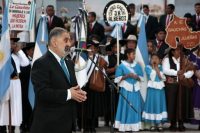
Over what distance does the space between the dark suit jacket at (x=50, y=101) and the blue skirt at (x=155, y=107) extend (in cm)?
512

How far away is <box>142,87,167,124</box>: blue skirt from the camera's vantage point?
10.2 m

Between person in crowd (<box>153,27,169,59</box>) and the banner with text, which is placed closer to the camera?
the banner with text

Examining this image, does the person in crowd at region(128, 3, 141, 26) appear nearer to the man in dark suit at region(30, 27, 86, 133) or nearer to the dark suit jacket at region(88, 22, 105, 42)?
the dark suit jacket at region(88, 22, 105, 42)

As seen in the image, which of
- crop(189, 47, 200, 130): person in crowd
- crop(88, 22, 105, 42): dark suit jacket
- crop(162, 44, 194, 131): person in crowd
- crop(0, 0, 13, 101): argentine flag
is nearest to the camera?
crop(0, 0, 13, 101): argentine flag

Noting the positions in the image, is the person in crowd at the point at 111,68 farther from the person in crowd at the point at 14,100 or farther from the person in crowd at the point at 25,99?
the person in crowd at the point at 14,100

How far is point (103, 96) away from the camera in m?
10.5

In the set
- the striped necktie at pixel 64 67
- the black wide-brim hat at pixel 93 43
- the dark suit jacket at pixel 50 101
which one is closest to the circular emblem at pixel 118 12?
the black wide-brim hat at pixel 93 43

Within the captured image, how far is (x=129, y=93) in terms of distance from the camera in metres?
9.98

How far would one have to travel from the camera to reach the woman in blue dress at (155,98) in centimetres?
1022

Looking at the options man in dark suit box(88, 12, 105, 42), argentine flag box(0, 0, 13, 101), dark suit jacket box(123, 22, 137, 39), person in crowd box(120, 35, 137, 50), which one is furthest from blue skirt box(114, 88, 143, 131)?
man in dark suit box(88, 12, 105, 42)

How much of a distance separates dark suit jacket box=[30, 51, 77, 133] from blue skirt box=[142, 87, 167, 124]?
5118mm

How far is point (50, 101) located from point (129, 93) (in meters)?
4.95

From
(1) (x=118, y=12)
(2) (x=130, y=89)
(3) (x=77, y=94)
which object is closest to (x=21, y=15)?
(1) (x=118, y=12)

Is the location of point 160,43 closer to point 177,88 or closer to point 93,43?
point 177,88
